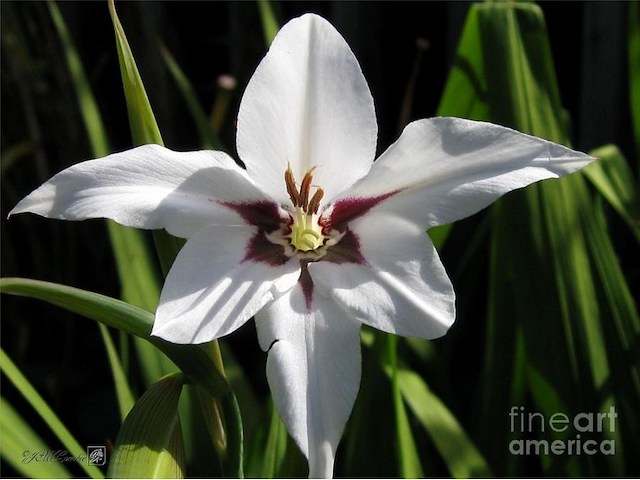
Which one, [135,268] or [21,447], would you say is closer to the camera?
[21,447]

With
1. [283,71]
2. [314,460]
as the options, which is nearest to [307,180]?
[283,71]

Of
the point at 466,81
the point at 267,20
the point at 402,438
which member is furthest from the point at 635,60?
the point at 402,438

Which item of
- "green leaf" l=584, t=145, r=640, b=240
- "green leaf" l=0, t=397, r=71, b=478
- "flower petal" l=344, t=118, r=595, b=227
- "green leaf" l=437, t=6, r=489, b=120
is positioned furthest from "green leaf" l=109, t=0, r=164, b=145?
"green leaf" l=584, t=145, r=640, b=240

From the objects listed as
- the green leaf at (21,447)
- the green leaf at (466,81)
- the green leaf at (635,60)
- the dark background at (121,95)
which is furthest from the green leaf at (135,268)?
the green leaf at (635,60)

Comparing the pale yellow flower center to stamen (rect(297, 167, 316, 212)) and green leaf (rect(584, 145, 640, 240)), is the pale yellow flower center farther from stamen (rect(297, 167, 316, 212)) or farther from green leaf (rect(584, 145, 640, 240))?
green leaf (rect(584, 145, 640, 240))

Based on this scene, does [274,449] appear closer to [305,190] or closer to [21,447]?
[21,447]

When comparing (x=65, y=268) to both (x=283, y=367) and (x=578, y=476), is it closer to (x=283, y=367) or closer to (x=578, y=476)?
(x=578, y=476)
